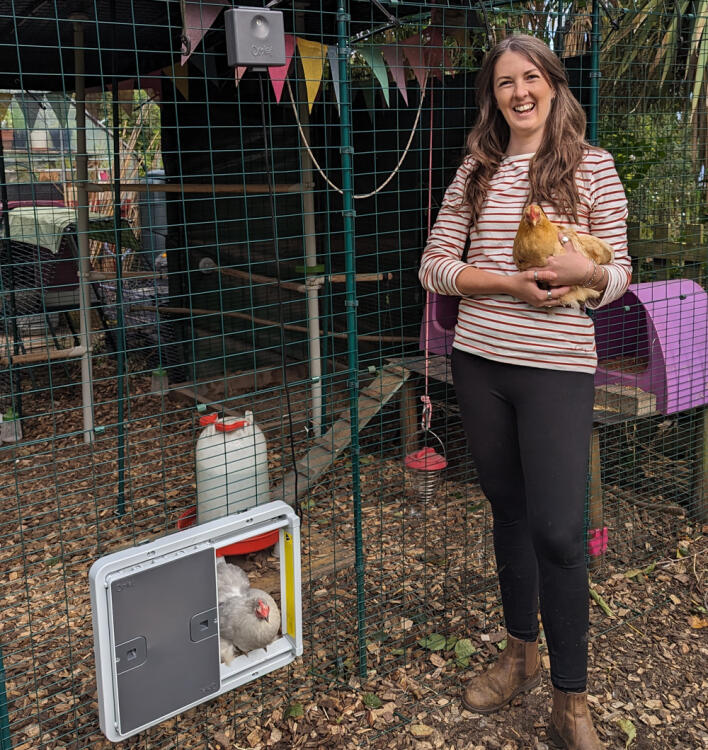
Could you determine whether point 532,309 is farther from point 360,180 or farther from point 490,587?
point 360,180

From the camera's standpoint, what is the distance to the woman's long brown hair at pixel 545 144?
2.04 metres

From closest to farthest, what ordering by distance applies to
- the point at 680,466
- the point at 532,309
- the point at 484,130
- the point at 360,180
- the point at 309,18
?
the point at 532,309
the point at 484,130
the point at 309,18
the point at 680,466
the point at 360,180

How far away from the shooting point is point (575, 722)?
2.24 metres

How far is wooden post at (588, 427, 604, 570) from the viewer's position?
10.7 feet

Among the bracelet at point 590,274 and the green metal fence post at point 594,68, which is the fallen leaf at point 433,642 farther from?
the green metal fence post at point 594,68

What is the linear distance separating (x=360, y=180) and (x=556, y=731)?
10.6 ft

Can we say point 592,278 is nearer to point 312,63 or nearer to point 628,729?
point 312,63

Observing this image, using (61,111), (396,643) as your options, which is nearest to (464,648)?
(396,643)

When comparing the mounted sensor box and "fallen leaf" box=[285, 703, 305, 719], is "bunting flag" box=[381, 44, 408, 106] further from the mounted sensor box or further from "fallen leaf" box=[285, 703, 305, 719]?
"fallen leaf" box=[285, 703, 305, 719]

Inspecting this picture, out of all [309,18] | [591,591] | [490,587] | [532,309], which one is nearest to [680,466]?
[591,591]

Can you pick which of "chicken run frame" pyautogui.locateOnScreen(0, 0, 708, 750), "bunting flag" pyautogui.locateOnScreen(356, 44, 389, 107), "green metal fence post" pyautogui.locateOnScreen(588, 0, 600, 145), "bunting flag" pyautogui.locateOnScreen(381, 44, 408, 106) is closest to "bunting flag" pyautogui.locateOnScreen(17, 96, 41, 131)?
"chicken run frame" pyautogui.locateOnScreen(0, 0, 708, 750)

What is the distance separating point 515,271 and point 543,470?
523mm

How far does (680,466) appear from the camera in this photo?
3955 mm

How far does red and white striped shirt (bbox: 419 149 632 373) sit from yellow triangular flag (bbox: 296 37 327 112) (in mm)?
636
